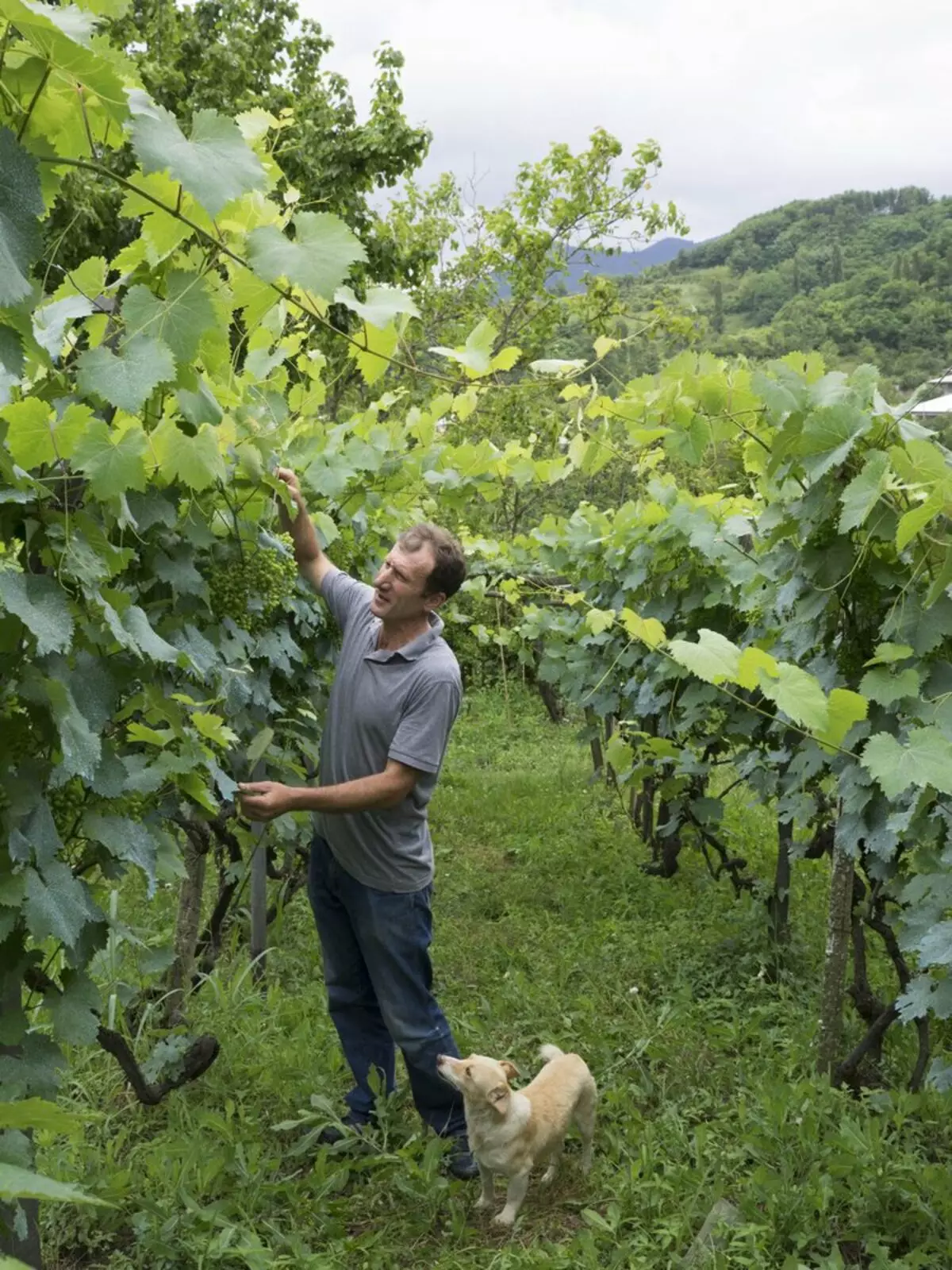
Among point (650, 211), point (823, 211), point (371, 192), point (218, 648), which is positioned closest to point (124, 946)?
point (218, 648)

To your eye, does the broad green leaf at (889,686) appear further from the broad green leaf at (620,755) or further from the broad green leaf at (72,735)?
the broad green leaf at (620,755)

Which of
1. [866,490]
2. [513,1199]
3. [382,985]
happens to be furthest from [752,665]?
[513,1199]

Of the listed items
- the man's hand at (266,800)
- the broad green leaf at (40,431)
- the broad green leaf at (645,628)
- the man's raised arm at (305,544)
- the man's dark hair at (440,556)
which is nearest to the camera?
the broad green leaf at (40,431)

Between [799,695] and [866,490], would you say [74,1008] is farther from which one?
[866,490]

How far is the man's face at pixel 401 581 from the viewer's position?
3.29 meters

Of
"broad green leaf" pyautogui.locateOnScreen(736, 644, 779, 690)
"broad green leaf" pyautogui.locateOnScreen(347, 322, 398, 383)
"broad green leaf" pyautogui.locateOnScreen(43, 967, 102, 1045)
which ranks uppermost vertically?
"broad green leaf" pyautogui.locateOnScreen(347, 322, 398, 383)

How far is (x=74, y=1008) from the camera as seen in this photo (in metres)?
1.87

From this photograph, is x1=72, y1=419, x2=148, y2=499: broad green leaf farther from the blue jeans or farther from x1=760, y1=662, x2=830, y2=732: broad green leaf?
the blue jeans

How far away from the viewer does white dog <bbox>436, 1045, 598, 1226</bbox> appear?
10.2ft

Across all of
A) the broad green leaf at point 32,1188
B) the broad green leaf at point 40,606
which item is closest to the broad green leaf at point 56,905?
the broad green leaf at point 40,606

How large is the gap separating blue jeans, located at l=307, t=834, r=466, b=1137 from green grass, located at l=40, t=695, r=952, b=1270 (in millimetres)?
143

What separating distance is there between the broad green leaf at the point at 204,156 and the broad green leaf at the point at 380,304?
211 mm

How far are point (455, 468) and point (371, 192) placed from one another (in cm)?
816

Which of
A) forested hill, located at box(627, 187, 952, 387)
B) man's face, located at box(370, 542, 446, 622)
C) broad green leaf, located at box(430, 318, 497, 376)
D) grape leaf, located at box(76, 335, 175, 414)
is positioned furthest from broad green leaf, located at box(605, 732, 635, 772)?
forested hill, located at box(627, 187, 952, 387)
